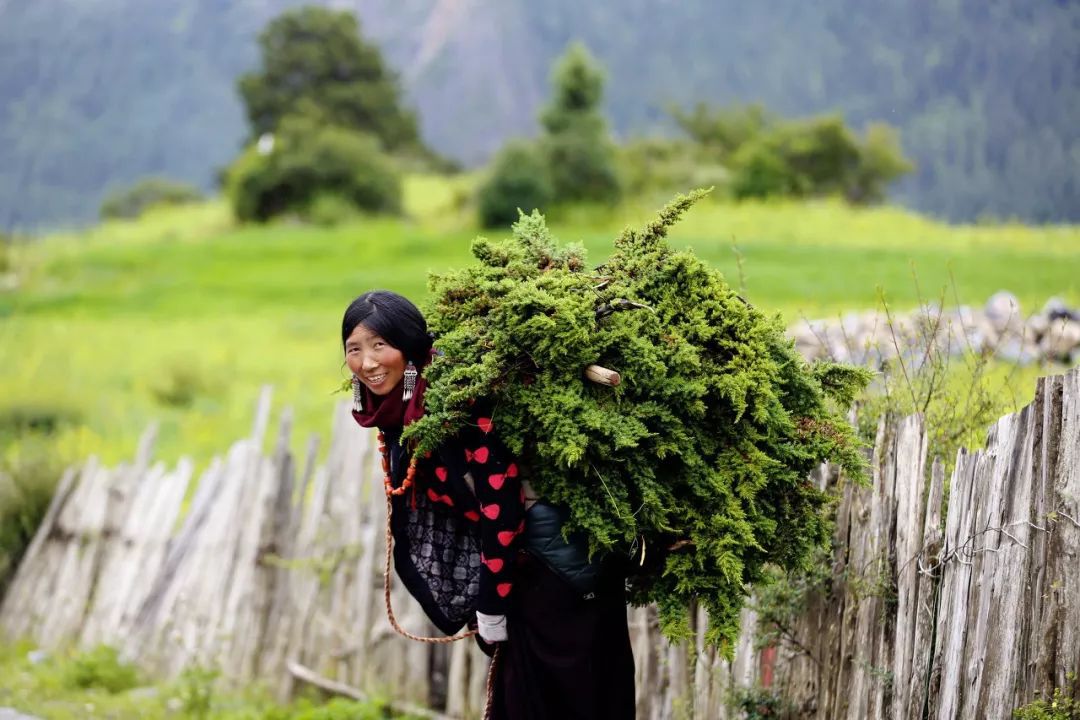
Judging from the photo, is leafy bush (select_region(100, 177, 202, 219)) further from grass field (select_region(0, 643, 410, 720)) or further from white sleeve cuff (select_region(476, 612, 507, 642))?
white sleeve cuff (select_region(476, 612, 507, 642))

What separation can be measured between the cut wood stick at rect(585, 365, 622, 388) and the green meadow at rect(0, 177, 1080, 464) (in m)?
3.50

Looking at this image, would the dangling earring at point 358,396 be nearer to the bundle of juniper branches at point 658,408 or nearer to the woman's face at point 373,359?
the woman's face at point 373,359

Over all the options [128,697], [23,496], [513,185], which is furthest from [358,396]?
[513,185]

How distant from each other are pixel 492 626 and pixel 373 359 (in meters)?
0.91

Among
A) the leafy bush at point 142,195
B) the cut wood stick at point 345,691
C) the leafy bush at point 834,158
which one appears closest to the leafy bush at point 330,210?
the leafy bush at point 834,158

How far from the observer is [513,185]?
19.7 meters

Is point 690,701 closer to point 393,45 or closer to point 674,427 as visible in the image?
point 674,427

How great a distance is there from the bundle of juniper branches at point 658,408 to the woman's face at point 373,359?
16 centimetres

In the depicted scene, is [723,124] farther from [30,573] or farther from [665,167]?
[30,573]

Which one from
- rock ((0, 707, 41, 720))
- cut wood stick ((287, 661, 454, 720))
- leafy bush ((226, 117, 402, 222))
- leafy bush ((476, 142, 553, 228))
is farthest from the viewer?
leafy bush ((226, 117, 402, 222))

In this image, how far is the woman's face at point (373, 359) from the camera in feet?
10.8

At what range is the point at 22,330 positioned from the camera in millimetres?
14250

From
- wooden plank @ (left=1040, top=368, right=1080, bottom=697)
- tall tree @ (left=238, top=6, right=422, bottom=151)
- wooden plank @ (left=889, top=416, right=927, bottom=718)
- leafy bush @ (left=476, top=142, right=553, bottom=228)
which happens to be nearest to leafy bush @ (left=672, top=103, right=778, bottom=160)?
leafy bush @ (left=476, top=142, right=553, bottom=228)

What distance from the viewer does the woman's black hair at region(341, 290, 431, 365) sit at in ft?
10.8
